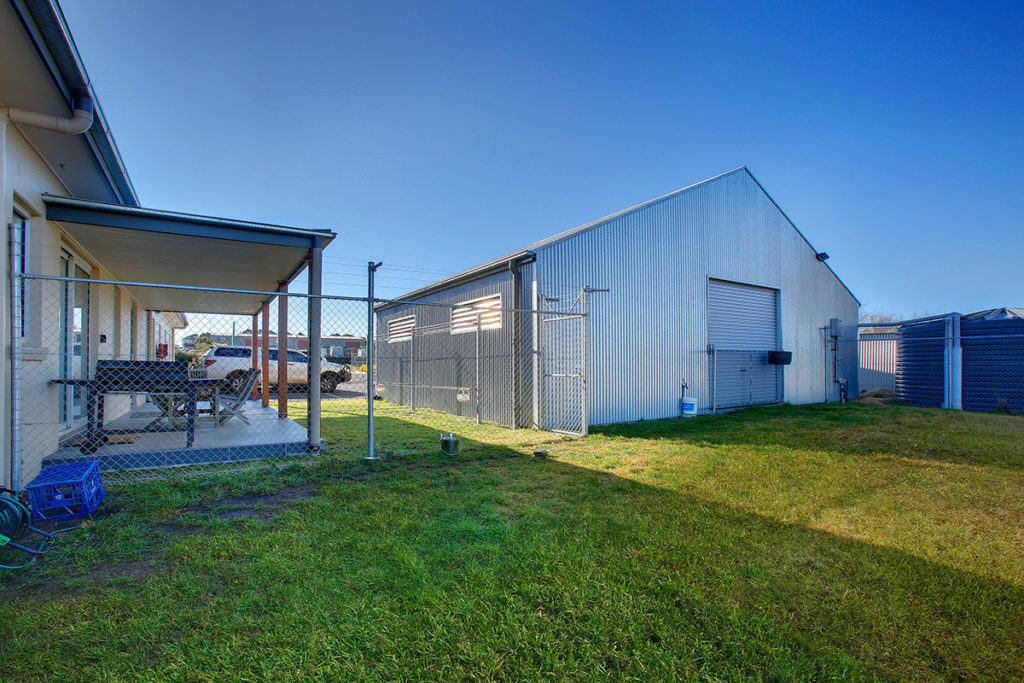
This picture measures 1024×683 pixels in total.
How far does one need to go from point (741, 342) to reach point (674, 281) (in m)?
3.15

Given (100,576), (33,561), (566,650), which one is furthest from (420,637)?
(33,561)

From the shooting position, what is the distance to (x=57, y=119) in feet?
12.2

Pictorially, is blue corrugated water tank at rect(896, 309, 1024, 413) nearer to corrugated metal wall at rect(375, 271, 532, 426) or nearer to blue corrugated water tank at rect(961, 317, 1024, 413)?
blue corrugated water tank at rect(961, 317, 1024, 413)

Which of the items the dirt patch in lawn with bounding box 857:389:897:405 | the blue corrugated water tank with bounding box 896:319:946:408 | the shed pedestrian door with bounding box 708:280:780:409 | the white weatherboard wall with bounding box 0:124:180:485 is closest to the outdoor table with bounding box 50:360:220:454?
the white weatherboard wall with bounding box 0:124:180:485

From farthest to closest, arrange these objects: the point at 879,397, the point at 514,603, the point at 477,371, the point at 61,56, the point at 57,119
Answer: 1. the point at 879,397
2. the point at 477,371
3. the point at 57,119
4. the point at 61,56
5. the point at 514,603

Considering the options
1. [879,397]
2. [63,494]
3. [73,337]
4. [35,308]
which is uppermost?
[35,308]

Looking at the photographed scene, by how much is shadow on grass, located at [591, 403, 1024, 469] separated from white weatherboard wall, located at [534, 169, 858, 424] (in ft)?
3.31

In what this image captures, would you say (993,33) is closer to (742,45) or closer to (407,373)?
(742,45)

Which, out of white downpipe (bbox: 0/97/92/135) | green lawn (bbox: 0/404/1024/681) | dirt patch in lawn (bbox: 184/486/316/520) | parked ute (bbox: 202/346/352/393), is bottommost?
dirt patch in lawn (bbox: 184/486/316/520)

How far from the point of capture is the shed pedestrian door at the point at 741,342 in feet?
35.3

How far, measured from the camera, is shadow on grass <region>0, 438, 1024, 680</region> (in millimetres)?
1654

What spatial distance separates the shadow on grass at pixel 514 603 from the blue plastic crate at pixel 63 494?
0.25 meters

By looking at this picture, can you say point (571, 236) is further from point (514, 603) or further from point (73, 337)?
point (73, 337)

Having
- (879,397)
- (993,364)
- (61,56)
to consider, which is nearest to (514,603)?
(61,56)
